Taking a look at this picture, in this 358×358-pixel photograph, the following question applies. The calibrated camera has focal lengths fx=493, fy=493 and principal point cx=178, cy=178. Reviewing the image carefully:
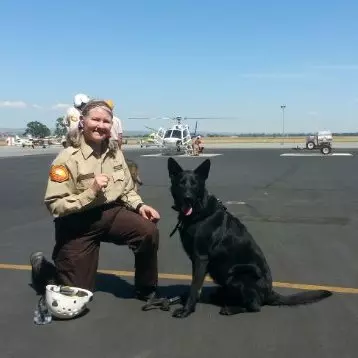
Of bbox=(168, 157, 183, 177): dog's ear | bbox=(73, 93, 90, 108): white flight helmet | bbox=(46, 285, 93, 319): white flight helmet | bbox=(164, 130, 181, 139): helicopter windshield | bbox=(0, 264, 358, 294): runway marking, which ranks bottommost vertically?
bbox=(0, 264, 358, 294): runway marking

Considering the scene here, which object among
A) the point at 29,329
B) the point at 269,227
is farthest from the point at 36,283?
the point at 269,227

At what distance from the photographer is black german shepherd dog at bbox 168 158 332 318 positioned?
156 inches

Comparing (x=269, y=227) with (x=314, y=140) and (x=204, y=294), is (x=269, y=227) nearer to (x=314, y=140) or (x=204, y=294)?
(x=204, y=294)

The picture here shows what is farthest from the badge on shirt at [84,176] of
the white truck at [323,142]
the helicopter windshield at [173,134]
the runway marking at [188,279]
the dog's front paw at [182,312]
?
the helicopter windshield at [173,134]

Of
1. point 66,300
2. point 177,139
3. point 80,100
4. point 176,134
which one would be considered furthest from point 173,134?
point 66,300

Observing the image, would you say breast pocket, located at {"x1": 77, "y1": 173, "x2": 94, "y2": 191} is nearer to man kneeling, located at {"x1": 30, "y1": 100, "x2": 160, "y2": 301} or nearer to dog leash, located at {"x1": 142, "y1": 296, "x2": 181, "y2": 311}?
man kneeling, located at {"x1": 30, "y1": 100, "x2": 160, "y2": 301}

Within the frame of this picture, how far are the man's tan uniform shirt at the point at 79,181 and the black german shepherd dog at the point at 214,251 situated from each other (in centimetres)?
58

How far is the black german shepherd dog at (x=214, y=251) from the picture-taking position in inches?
156

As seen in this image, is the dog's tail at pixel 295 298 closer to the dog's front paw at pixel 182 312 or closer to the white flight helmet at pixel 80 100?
the dog's front paw at pixel 182 312

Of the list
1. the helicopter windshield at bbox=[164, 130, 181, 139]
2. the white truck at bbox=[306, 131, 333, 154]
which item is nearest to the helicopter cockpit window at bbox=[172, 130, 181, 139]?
the helicopter windshield at bbox=[164, 130, 181, 139]

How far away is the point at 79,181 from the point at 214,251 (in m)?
1.26

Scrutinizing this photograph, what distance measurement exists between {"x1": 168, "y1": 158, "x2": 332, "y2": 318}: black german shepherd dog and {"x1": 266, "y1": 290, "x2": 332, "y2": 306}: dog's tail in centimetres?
8

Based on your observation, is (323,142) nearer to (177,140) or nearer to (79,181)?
(177,140)

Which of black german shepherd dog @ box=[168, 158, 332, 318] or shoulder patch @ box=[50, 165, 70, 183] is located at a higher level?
shoulder patch @ box=[50, 165, 70, 183]
